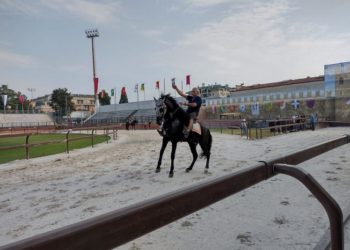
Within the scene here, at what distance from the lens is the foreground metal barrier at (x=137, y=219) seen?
0.88 meters

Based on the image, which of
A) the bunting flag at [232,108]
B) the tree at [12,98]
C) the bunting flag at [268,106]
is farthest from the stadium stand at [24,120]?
the bunting flag at [268,106]

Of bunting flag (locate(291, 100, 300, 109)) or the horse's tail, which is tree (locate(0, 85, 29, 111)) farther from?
the horse's tail

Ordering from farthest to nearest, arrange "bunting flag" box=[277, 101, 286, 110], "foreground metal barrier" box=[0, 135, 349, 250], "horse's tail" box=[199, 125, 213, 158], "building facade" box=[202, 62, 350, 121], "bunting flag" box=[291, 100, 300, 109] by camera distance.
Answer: "bunting flag" box=[277, 101, 286, 110] < "bunting flag" box=[291, 100, 300, 109] < "building facade" box=[202, 62, 350, 121] < "horse's tail" box=[199, 125, 213, 158] < "foreground metal barrier" box=[0, 135, 349, 250]

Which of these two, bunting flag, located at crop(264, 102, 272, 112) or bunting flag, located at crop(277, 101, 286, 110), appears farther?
bunting flag, located at crop(264, 102, 272, 112)

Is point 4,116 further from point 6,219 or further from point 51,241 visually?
point 51,241

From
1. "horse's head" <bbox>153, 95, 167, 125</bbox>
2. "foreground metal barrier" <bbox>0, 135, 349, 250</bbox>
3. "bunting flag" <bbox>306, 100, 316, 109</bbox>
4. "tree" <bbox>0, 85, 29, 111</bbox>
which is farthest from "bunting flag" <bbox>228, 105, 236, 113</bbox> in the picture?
"tree" <bbox>0, 85, 29, 111</bbox>

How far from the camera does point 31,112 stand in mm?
74438

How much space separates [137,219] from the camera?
109cm

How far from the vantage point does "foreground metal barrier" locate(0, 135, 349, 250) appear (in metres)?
0.88

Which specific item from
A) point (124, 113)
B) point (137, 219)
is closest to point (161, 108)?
point (137, 219)

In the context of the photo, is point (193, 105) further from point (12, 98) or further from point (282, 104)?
point (12, 98)

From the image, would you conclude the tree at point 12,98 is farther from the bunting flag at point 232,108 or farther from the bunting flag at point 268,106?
the bunting flag at point 268,106

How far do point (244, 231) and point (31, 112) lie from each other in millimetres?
78881

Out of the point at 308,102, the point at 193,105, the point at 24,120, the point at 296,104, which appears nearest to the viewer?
the point at 193,105
